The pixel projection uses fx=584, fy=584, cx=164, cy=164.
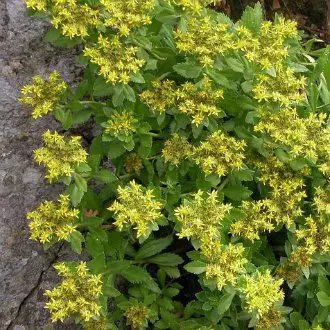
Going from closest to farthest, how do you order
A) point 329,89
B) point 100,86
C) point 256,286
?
point 256,286, point 100,86, point 329,89

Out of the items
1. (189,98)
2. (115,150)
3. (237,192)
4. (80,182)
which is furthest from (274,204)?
(80,182)

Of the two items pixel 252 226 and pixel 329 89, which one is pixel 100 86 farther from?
pixel 329 89

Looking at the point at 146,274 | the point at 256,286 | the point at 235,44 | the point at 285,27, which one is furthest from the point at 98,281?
the point at 285,27

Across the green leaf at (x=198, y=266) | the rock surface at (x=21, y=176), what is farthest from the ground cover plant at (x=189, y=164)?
the rock surface at (x=21, y=176)

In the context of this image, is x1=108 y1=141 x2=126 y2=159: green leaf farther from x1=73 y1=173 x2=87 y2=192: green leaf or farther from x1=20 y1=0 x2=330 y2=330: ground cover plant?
x1=73 y1=173 x2=87 y2=192: green leaf

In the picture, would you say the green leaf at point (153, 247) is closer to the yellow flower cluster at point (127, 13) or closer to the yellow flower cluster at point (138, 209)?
the yellow flower cluster at point (138, 209)
